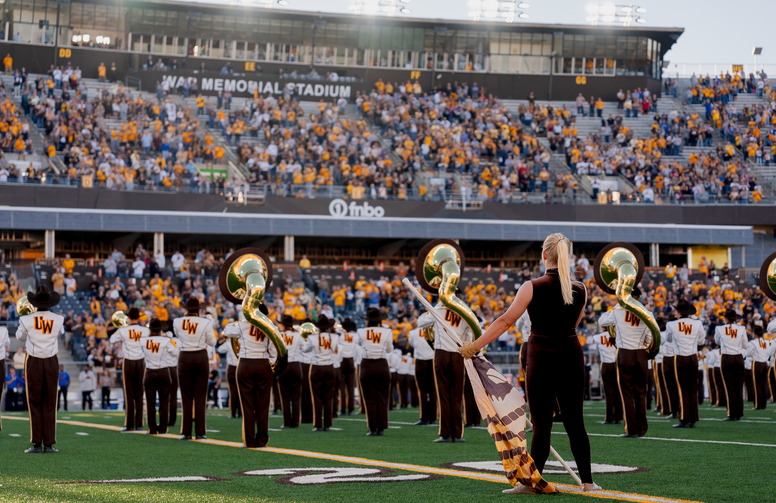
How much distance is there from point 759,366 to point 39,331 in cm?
1330

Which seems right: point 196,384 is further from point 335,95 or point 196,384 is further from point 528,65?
point 528,65

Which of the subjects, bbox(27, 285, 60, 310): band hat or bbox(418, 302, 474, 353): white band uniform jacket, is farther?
bbox(418, 302, 474, 353): white band uniform jacket

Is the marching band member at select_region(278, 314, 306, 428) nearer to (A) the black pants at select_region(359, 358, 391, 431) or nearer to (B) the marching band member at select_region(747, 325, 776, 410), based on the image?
(A) the black pants at select_region(359, 358, 391, 431)

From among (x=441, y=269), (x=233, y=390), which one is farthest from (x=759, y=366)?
(x=441, y=269)

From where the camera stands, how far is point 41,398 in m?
11.1

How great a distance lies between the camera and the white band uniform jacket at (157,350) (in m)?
14.0

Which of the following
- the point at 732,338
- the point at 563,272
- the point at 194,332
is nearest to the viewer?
the point at 563,272

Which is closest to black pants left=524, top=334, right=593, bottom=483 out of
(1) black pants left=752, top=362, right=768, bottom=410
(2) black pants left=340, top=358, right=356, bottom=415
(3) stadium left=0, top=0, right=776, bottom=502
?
(3) stadium left=0, top=0, right=776, bottom=502

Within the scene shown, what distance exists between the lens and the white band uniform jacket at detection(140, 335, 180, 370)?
14.0 m

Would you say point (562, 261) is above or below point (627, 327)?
above

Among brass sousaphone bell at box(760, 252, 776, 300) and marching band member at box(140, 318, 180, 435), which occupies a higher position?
brass sousaphone bell at box(760, 252, 776, 300)

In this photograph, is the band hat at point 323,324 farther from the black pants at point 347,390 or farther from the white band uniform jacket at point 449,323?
the black pants at point 347,390

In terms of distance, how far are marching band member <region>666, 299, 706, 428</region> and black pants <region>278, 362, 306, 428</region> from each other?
5.32 metres

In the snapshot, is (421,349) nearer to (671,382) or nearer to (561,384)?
(671,382)
